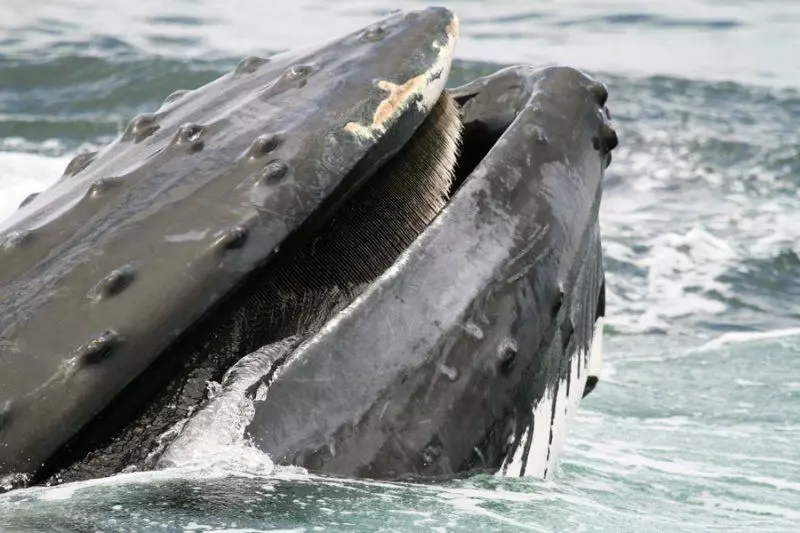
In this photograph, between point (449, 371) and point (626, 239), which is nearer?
point (449, 371)

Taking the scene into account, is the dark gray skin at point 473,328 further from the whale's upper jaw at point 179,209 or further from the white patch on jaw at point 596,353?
the whale's upper jaw at point 179,209

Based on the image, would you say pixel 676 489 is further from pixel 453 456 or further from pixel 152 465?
pixel 152 465

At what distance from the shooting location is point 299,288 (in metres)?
3.87

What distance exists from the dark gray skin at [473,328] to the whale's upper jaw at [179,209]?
0.90 ft

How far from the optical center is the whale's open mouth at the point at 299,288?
344cm

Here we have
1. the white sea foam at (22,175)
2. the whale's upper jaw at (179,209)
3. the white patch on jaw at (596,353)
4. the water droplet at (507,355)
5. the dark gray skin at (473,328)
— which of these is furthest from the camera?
the white sea foam at (22,175)

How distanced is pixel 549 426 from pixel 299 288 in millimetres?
801

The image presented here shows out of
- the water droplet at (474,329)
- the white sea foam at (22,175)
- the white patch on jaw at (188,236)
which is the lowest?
the water droplet at (474,329)

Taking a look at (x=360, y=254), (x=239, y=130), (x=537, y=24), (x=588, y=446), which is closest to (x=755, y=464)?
(x=588, y=446)

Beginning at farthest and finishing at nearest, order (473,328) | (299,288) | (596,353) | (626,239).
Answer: (626,239), (596,353), (299,288), (473,328)

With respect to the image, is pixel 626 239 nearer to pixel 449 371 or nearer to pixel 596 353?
pixel 596 353

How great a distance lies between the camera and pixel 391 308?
359 cm

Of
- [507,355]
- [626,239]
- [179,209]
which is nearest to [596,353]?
[507,355]

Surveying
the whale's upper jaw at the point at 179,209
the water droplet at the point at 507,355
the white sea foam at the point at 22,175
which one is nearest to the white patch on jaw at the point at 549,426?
the water droplet at the point at 507,355
